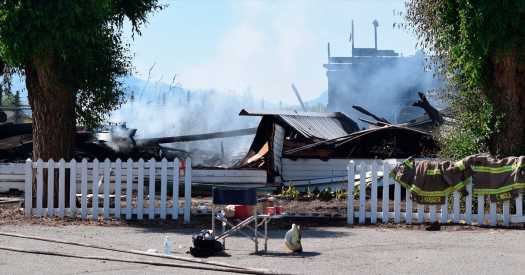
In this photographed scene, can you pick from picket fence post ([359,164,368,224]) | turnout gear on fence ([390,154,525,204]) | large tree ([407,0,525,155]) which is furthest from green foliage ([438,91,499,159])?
picket fence post ([359,164,368,224])

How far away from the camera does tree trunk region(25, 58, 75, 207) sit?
1642 cm

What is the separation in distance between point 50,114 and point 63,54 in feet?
4.38

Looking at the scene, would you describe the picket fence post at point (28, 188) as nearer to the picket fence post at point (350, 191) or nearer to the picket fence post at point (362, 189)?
the picket fence post at point (350, 191)

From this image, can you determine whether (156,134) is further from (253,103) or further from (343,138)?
(253,103)

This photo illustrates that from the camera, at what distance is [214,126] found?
127 feet

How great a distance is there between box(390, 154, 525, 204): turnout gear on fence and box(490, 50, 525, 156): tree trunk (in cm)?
71

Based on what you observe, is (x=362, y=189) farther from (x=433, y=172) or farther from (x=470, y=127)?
(x=470, y=127)

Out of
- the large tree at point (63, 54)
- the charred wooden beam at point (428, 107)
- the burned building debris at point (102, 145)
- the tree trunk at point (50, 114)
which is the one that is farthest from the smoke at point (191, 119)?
the tree trunk at point (50, 114)

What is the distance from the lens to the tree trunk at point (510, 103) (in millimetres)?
15078

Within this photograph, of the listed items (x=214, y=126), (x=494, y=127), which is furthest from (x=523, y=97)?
(x=214, y=126)

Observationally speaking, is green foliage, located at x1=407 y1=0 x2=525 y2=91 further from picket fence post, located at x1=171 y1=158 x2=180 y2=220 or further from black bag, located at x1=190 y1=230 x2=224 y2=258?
black bag, located at x1=190 y1=230 x2=224 y2=258

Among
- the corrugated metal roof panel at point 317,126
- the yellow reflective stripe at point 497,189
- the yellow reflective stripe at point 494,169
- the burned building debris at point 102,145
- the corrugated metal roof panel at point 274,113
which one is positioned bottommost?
the yellow reflective stripe at point 497,189

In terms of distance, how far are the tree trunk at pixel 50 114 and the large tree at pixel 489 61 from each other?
7.07 metres

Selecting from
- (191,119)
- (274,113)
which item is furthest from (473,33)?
(191,119)
